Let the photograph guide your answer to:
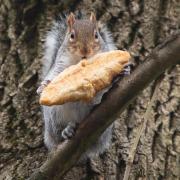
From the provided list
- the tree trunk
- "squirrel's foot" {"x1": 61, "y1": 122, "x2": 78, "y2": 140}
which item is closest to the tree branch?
"squirrel's foot" {"x1": 61, "y1": 122, "x2": 78, "y2": 140}

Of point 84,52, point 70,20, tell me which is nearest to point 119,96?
point 84,52

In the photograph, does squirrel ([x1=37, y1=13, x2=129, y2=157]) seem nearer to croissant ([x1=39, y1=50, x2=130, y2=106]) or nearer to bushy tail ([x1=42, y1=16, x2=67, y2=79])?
bushy tail ([x1=42, y1=16, x2=67, y2=79])

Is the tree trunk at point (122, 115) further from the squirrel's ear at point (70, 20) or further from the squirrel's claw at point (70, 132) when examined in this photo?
the squirrel's claw at point (70, 132)

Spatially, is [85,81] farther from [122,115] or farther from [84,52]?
[122,115]

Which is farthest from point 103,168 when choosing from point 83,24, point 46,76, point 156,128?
point 83,24

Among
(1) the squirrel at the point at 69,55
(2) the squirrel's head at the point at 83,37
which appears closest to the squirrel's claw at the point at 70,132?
(1) the squirrel at the point at 69,55

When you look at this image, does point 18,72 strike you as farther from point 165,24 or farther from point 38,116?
point 165,24

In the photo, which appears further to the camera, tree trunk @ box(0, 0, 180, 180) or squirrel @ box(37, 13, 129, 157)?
tree trunk @ box(0, 0, 180, 180)
